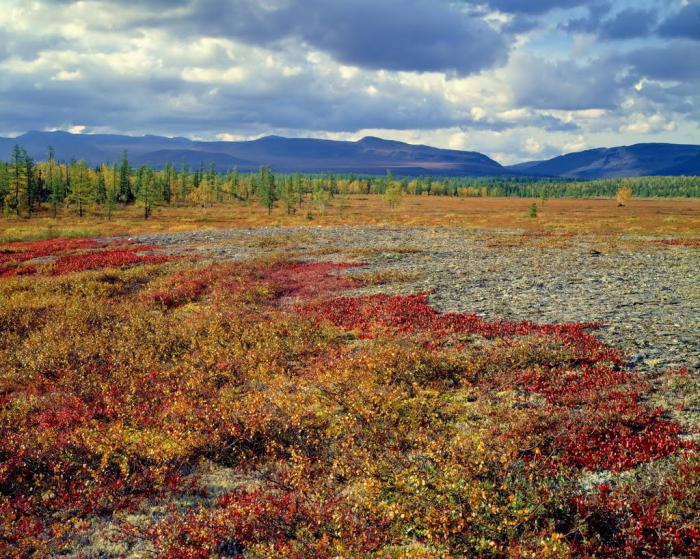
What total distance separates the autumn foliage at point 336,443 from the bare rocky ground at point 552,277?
1.78 m

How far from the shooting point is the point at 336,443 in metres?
9.47

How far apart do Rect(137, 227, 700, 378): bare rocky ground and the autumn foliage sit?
178 cm

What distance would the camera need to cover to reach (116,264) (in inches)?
1315

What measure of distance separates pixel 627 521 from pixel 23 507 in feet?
30.1

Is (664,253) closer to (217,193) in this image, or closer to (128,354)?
(128,354)

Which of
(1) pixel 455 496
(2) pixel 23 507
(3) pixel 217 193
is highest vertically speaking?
(3) pixel 217 193

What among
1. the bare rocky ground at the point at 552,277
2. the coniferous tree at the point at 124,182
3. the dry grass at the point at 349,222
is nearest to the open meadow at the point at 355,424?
the bare rocky ground at the point at 552,277

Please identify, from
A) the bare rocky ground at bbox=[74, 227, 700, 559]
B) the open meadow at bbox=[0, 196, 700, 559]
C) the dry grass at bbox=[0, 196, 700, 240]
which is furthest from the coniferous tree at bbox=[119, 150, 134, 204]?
the open meadow at bbox=[0, 196, 700, 559]

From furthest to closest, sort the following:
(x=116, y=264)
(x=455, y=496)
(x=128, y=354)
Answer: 1. (x=116, y=264)
2. (x=128, y=354)
3. (x=455, y=496)

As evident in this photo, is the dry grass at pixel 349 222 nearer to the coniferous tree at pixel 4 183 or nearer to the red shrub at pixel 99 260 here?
the coniferous tree at pixel 4 183

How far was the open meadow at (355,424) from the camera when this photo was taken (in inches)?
268

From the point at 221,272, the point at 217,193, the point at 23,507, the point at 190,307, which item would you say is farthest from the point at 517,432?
the point at 217,193

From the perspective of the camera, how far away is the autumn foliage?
22.1 ft

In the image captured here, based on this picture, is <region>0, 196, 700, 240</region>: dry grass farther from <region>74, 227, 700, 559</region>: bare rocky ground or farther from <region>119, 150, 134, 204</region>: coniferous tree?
<region>74, 227, 700, 559</region>: bare rocky ground
